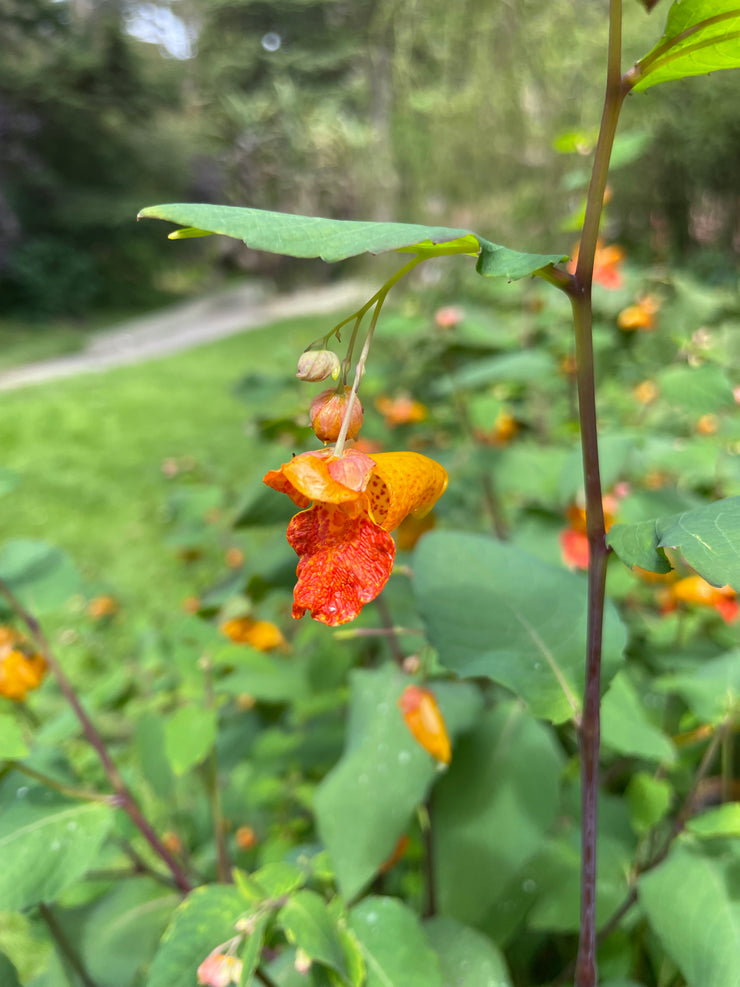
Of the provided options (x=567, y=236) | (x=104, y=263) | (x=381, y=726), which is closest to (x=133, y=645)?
(x=381, y=726)

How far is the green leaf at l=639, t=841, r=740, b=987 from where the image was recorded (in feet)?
1.50

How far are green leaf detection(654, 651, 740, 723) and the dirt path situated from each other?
4.39 m

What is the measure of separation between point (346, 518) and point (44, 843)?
1.30 feet

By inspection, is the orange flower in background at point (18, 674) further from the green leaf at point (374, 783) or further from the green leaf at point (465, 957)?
the green leaf at point (465, 957)

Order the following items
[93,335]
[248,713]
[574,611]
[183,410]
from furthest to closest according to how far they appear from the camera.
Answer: [93,335]
[183,410]
[248,713]
[574,611]

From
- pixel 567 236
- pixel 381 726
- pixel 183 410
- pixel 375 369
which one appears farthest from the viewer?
pixel 183 410

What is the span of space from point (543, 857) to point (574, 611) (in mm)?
308

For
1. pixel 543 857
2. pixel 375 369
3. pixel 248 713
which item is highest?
pixel 375 369

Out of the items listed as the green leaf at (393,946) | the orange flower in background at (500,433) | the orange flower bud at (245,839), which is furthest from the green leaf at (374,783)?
the orange flower in background at (500,433)

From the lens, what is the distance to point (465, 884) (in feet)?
1.83

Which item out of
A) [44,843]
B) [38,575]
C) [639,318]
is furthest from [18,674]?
[639,318]

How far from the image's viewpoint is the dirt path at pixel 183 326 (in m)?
5.77

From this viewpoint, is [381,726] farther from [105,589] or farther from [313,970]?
[105,589]

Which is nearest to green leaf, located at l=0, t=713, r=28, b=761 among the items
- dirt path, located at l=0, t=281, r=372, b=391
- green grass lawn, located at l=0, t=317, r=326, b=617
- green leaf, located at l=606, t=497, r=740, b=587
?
green leaf, located at l=606, t=497, r=740, b=587
